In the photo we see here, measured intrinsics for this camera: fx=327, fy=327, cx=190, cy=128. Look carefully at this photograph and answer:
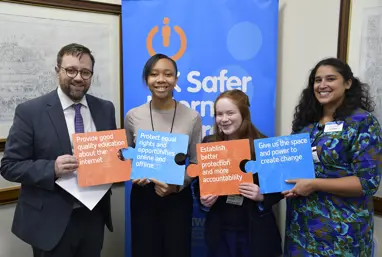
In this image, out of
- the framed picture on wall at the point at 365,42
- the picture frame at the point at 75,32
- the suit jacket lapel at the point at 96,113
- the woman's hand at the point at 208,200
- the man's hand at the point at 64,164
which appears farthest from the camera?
the picture frame at the point at 75,32

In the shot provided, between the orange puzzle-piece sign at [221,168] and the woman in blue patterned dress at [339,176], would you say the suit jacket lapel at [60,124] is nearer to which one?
the orange puzzle-piece sign at [221,168]

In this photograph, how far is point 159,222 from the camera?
5.94 ft

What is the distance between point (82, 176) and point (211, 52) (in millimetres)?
1348

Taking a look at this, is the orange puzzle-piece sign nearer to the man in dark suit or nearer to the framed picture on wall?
the man in dark suit

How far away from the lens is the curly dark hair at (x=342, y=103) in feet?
5.40

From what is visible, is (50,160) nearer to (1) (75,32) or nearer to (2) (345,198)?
(1) (75,32)

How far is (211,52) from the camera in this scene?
2.42 m

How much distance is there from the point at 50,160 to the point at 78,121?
0.76 ft

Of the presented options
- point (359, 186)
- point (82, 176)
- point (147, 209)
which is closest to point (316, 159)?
point (359, 186)

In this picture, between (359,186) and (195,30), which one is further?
(195,30)

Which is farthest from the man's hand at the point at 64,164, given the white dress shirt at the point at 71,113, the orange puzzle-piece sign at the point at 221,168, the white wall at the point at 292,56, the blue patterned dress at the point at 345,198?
the blue patterned dress at the point at 345,198

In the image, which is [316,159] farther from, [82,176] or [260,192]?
[82,176]

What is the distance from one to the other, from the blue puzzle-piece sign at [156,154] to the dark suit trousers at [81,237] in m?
0.34

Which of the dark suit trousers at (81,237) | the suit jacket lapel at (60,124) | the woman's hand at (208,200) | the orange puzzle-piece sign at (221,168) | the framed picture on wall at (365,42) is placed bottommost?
the dark suit trousers at (81,237)
